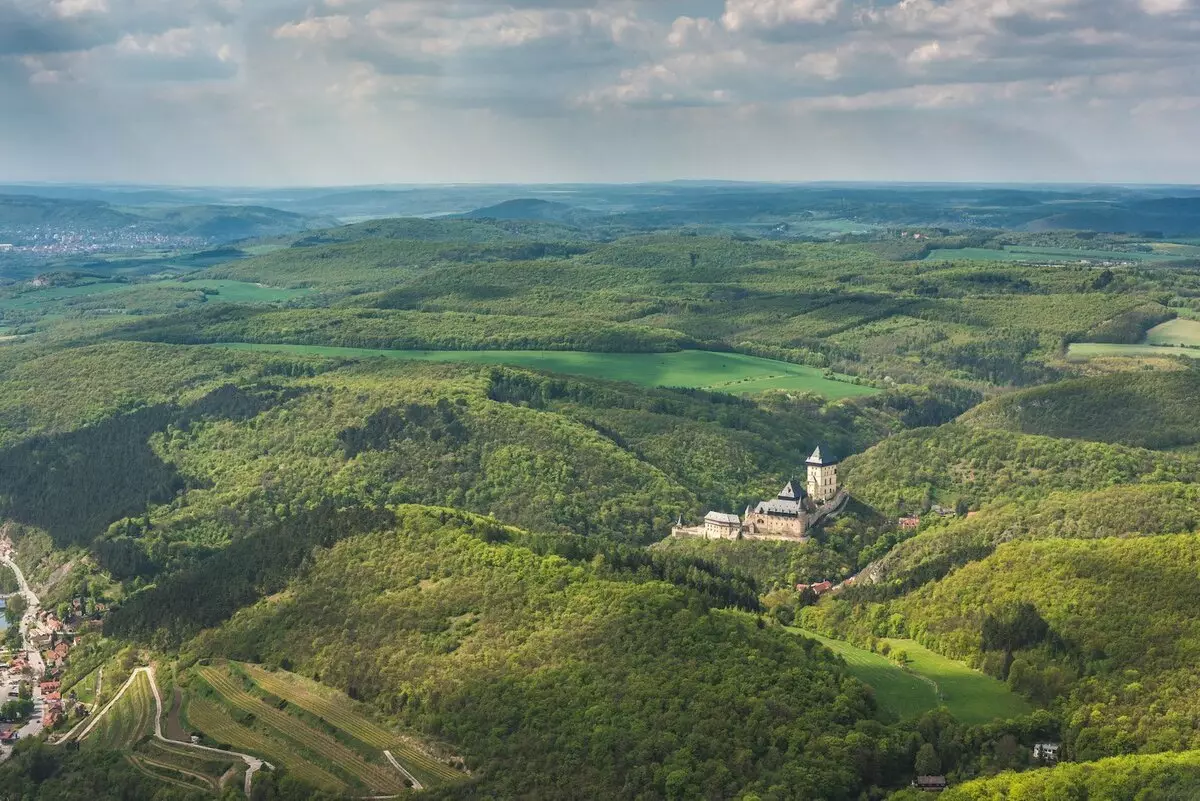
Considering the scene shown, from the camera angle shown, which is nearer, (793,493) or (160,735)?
(160,735)

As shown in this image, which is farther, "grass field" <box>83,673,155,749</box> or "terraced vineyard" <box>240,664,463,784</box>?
"grass field" <box>83,673,155,749</box>

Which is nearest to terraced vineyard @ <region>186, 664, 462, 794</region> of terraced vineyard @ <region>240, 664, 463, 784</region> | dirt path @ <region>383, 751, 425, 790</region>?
terraced vineyard @ <region>240, 664, 463, 784</region>

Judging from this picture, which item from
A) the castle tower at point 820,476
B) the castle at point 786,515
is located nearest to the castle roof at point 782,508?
the castle at point 786,515

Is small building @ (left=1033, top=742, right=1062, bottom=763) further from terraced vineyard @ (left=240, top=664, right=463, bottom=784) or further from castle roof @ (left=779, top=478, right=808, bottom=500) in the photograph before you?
castle roof @ (left=779, top=478, right=808, bottom=500)

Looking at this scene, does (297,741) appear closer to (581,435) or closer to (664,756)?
(664,756)

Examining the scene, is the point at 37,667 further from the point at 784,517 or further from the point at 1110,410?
the point at 1110,410

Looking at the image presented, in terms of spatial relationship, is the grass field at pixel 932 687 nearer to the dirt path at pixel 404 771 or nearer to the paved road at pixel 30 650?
the dirt path at pixel 404 771

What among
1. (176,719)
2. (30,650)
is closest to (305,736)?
(176,719)

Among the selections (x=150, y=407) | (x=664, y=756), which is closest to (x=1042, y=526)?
(x=664, y=756)
